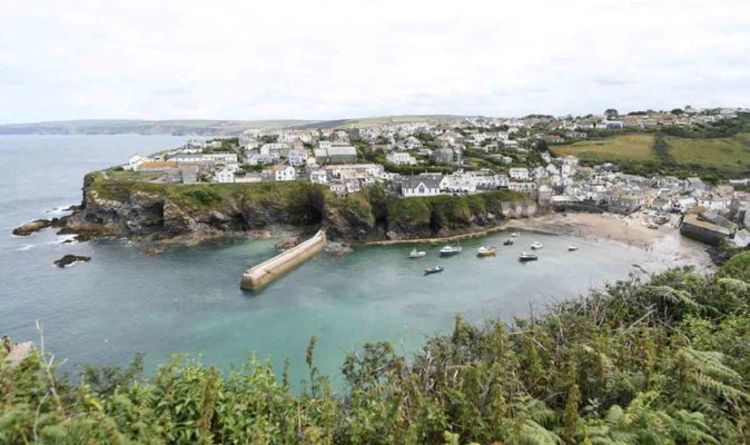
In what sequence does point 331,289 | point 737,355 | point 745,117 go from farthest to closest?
1. point 745,117
2. point 331,289
3. point 737,355

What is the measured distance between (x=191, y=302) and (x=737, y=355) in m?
31.7

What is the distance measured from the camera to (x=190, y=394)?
6324mm

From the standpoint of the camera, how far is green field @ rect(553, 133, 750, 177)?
80.9m

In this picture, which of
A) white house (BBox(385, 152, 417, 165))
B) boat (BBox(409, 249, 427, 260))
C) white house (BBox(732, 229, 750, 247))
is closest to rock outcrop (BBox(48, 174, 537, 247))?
boat (BBox(409, 249, 427, 260))

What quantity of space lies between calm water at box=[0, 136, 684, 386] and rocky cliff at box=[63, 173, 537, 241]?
4.57 metres

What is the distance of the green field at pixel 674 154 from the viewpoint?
80875mm

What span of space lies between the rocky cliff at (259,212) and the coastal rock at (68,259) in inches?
335

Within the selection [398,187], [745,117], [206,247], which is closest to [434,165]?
[398,187]

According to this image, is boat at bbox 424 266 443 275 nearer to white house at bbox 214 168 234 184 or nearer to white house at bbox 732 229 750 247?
white house at bbox 732 229 750 247

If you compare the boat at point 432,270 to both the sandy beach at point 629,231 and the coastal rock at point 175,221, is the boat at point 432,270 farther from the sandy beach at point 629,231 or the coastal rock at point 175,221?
the coastal rock at point 175,221

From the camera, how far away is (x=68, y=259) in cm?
3900

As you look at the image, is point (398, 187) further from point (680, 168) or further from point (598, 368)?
point (680, 168)

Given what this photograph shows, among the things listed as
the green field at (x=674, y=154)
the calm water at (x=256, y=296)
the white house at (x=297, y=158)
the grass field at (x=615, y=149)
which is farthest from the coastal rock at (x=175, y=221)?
the grass field at (x=615, y=149)

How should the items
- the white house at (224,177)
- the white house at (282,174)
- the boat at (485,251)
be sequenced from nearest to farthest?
the boat at (485,251), the white house at (224,177), the white house at (282,174)
